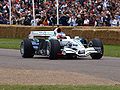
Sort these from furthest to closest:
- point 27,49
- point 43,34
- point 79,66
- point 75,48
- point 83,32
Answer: point 83,32, point 43,34, point 27,49, point 75,48, point 79,66

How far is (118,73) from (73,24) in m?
24.6

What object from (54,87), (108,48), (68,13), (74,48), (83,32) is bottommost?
(108,48)

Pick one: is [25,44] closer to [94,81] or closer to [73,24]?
[94,81]

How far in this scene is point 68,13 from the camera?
1630 inches

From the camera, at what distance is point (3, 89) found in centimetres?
1210

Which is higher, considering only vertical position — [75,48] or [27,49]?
[75,48]

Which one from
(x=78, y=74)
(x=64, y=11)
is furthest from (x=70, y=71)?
(x=64, y=11)

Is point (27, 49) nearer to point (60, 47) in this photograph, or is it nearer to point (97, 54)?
point (60, 47)

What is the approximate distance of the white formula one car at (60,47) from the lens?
20.9m

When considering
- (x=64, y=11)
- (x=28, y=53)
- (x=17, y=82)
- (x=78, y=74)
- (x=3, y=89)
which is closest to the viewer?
(x=3, y=89)

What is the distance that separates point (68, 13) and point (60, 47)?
20.4 m

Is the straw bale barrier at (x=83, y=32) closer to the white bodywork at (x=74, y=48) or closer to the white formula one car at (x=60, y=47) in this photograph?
the white formula one car at (x=60, y=47)

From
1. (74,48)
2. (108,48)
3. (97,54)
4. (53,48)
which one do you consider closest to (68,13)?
(108,48)

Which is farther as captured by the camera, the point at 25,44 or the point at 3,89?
the point at 25,44
